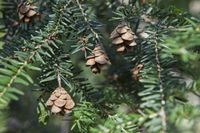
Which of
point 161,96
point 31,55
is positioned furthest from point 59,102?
point 161,96

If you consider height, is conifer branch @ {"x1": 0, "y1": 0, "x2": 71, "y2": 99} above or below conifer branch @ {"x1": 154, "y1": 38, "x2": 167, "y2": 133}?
above

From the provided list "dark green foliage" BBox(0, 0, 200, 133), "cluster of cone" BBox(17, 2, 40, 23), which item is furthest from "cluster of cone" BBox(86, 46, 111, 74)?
"cluster of cone" BBox(17, 2, 40, 23)

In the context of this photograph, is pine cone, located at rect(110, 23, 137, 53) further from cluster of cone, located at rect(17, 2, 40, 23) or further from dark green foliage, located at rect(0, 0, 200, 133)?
cluster of cone, located at rect(17, 2, 40, 23)

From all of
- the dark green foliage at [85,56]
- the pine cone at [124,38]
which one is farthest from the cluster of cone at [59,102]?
the pine cone at [124,38]

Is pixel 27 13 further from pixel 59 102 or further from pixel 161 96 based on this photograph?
pixel 161 96

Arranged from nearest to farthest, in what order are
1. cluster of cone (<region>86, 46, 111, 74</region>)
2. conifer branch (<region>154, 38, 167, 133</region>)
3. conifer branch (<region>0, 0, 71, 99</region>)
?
conifer branch (<region>154, 38, 167, 133</region>)
conifer branch (<region>0, 0, 71, 99</region>)
cluster of cone (<region>86, 46, 111, 74</region>)

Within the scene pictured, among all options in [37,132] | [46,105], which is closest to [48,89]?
[46,105]

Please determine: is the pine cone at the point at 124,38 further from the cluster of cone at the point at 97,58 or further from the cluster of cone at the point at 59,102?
the cluster of cone at the point at 59,102

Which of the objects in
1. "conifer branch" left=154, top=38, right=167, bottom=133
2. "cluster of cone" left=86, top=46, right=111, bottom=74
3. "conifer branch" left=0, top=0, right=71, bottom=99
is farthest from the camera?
"cluster of cone" left=86, top=46, right=111, bottom=74
